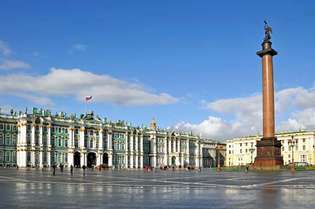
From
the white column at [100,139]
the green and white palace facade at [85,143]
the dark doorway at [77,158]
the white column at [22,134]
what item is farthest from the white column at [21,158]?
the white column at [100,139]

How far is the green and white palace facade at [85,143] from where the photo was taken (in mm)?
125812

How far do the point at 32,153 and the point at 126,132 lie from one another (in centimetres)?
3927

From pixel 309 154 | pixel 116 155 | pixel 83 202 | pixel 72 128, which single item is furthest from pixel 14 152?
pixel 83 202

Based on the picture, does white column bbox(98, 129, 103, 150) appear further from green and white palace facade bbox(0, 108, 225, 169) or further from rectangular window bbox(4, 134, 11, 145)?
rectangular window bbox(4, 134, 11, 145)

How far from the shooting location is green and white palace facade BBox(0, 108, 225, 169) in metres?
126

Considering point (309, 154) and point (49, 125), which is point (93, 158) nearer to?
point (49, 125)

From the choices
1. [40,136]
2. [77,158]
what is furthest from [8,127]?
[77,158]

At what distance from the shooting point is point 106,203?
1864 centimetres

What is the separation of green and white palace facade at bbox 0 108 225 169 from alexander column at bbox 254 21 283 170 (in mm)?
73269

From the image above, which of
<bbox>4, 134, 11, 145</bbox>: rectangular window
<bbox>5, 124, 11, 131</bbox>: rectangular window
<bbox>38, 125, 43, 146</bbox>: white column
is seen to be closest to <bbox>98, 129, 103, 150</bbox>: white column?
<bbox>38, 125, 43, 146</bbox>: white column

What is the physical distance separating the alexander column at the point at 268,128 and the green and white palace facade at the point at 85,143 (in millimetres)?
73269

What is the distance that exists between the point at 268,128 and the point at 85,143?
83.9 m

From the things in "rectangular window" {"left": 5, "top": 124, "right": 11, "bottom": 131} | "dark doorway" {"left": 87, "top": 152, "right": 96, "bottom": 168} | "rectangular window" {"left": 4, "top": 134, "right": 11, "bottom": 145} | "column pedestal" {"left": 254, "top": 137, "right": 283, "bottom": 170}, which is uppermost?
"rectangular window" {"left": 5, "top": 124, "right": 11, "bottom": 131}

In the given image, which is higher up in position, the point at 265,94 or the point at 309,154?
the point at 265,94
